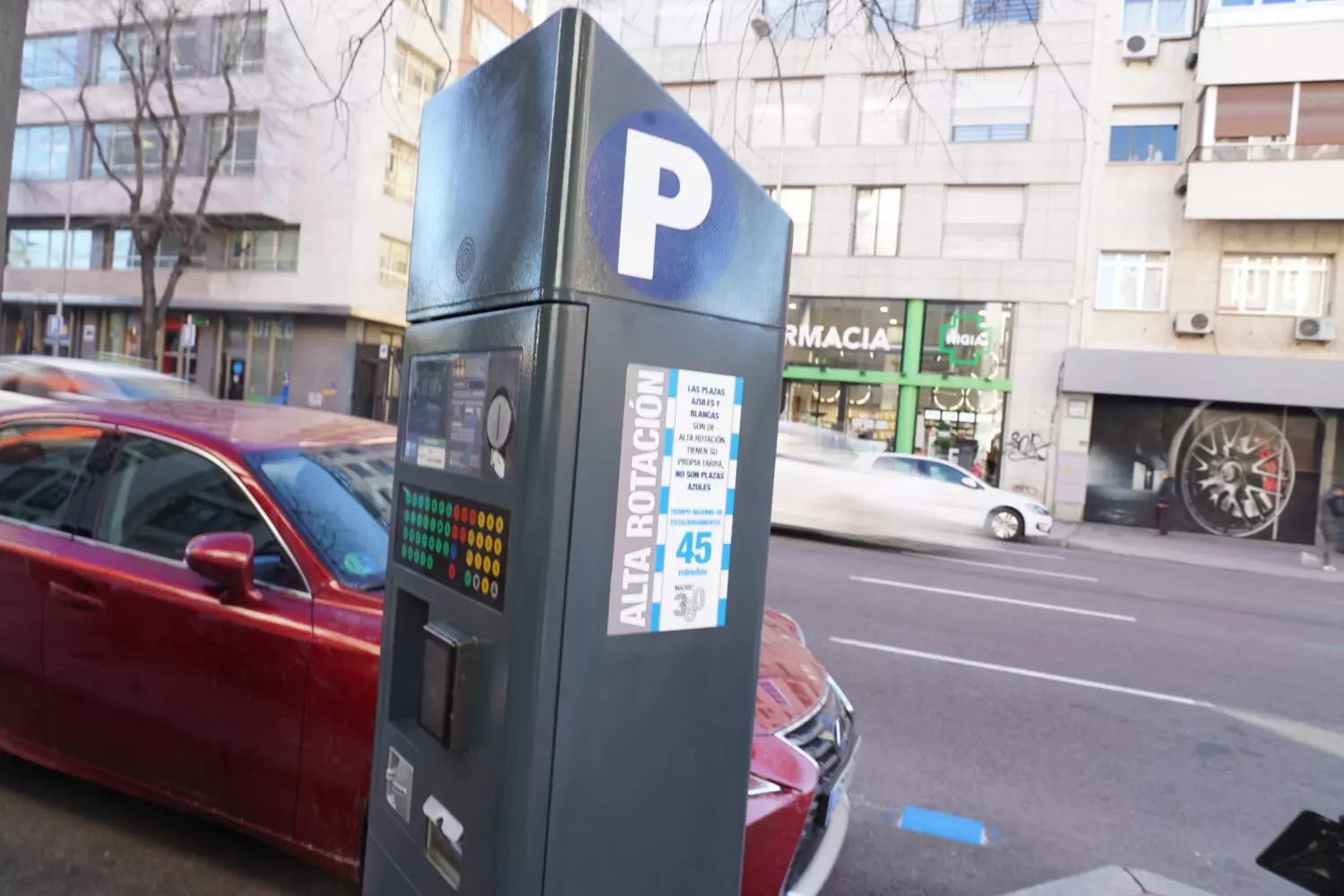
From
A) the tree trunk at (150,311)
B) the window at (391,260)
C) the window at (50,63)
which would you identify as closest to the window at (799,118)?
the window at (391,260)

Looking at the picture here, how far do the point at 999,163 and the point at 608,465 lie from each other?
21.7m

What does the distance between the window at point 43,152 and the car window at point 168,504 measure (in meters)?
32.4

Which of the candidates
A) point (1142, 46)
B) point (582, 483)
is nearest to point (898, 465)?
point (1142, 46)

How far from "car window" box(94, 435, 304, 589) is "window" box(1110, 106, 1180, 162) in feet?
69.8

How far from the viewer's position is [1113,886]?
125 inches

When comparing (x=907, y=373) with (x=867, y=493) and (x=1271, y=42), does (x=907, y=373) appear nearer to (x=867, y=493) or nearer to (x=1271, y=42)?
(x=867, y=493)

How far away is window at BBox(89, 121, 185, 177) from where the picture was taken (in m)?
28.2

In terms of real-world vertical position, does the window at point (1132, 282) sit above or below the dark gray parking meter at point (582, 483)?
above

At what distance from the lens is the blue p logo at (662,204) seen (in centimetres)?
149

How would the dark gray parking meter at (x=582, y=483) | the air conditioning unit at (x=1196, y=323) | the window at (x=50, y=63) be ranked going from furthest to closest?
the window at (x=50, y=63)
the air conditioning unit at (x=1196, y=323)
the dark gray parking meter at (x=582, y=483)

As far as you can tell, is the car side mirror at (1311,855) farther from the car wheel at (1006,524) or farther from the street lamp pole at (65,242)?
the street lamp pole at (65,242)

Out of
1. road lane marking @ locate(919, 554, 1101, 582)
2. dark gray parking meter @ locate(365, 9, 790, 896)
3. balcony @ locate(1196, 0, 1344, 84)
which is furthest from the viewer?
balcony @ locate(1196, 0, 1344, 84)

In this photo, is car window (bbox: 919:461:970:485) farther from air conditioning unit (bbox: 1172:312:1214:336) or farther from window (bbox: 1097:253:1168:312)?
window (bbox: 1097:253:1168:312)

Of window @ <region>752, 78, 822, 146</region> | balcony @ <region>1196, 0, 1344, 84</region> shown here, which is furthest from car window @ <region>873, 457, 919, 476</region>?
balcony @ <region>1196, 0, 1344, 84</region>
